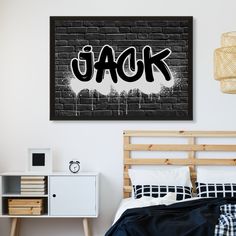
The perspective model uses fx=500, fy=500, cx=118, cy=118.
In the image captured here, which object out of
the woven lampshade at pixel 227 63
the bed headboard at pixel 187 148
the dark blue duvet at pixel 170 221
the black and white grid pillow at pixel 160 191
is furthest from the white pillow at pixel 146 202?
the woven lampshade at pixel 227 63

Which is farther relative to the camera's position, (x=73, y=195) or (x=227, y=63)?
(x=73, y=195)

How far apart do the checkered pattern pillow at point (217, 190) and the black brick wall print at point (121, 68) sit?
678 mm

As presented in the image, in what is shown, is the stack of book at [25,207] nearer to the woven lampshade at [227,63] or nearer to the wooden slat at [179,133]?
the wooden slat at [179,133]

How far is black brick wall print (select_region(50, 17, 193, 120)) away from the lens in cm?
464

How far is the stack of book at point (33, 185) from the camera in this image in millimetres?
4367

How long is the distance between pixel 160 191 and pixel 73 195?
0.76 metres

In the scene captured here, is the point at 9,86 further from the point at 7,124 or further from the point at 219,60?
the point at 219,60

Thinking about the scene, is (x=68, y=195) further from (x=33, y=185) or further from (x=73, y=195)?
(x=33, y=185)

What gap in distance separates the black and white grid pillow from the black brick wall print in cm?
67

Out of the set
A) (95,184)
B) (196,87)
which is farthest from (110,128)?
(196,87)

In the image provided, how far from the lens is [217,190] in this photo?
14.1 feet

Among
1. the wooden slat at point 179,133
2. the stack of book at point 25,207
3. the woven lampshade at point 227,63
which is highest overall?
the woven lampshade at point 227,63

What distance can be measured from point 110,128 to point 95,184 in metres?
0.58

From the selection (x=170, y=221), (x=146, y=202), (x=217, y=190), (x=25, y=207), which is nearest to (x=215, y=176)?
(x=217, y=190)
